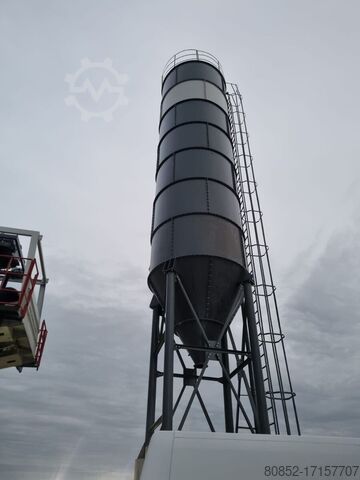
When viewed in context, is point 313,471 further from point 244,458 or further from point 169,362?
point 169,362

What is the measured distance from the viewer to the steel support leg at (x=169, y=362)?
697 cm

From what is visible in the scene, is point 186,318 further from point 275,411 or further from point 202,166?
point 202,166

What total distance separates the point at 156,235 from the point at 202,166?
2.43 meters

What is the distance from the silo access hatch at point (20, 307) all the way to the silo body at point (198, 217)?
10.2ft

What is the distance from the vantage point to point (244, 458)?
4254mm

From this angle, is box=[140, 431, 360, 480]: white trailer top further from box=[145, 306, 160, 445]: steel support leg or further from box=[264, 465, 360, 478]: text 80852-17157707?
box=[145, 306, 160, 445]: steel support leg

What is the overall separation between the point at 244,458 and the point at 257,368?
3.82 m

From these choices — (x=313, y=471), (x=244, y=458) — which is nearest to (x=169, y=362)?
(x=244, y=458)

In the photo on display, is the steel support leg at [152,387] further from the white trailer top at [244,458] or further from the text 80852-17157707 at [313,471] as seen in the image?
the text 80852-17157707 at [313,471]

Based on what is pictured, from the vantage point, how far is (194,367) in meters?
10.8

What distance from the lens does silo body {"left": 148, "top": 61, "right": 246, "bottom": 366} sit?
348 inches

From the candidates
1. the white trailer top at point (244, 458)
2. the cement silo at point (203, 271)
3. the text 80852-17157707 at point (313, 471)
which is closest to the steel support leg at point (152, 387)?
the cement silo at point (203, 271)

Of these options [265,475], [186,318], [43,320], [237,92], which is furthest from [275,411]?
[237,92]

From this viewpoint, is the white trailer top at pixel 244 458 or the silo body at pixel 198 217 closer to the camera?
the white trailer top at pixel 244 458
